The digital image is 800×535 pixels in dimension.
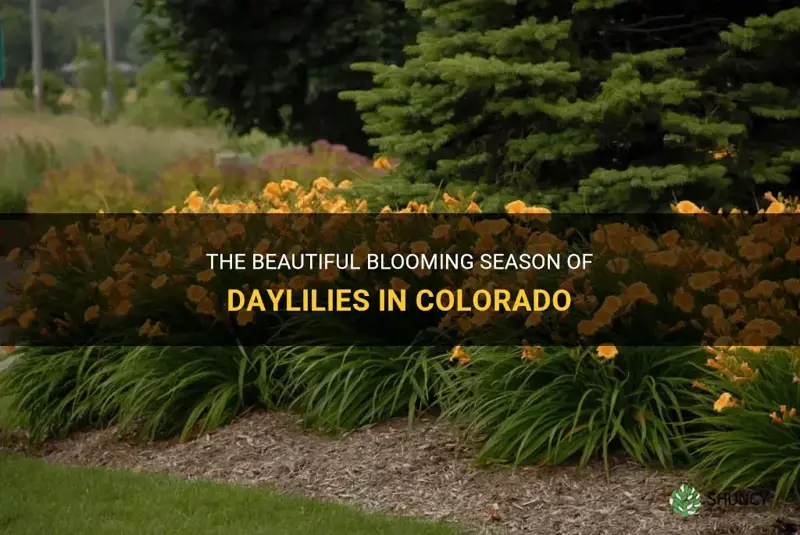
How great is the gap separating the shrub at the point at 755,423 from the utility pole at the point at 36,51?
16.1 m

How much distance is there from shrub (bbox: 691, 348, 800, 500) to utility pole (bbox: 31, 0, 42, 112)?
16.1 meters

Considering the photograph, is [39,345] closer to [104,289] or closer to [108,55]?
[104,289]

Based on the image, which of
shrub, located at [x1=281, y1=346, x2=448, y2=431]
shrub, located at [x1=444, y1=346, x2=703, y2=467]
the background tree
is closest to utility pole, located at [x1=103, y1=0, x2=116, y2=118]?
the background tree

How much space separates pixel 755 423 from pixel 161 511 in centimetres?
227

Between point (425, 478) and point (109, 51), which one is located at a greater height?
point (109, 51)

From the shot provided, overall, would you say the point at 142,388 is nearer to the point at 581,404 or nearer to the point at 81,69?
the point at 581,404

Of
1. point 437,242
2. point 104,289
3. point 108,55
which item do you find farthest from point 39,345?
point 108,55

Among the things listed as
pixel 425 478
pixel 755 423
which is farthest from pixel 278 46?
pixel 755 423

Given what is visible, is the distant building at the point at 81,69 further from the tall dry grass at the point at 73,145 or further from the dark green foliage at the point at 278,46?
the dark green foliage at the point at 278,46

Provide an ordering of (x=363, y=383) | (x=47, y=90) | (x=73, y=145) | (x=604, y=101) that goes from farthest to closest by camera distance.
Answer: (x=47, y=90)
(x=73, y=145)
(x=604, y=101)
(x=363, y=383)

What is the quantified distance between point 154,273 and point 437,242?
148 cm

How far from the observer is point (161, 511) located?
13.6 ft

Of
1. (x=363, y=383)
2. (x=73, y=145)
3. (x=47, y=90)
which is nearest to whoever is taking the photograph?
(x=363, y=383)

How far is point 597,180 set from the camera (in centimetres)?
617
